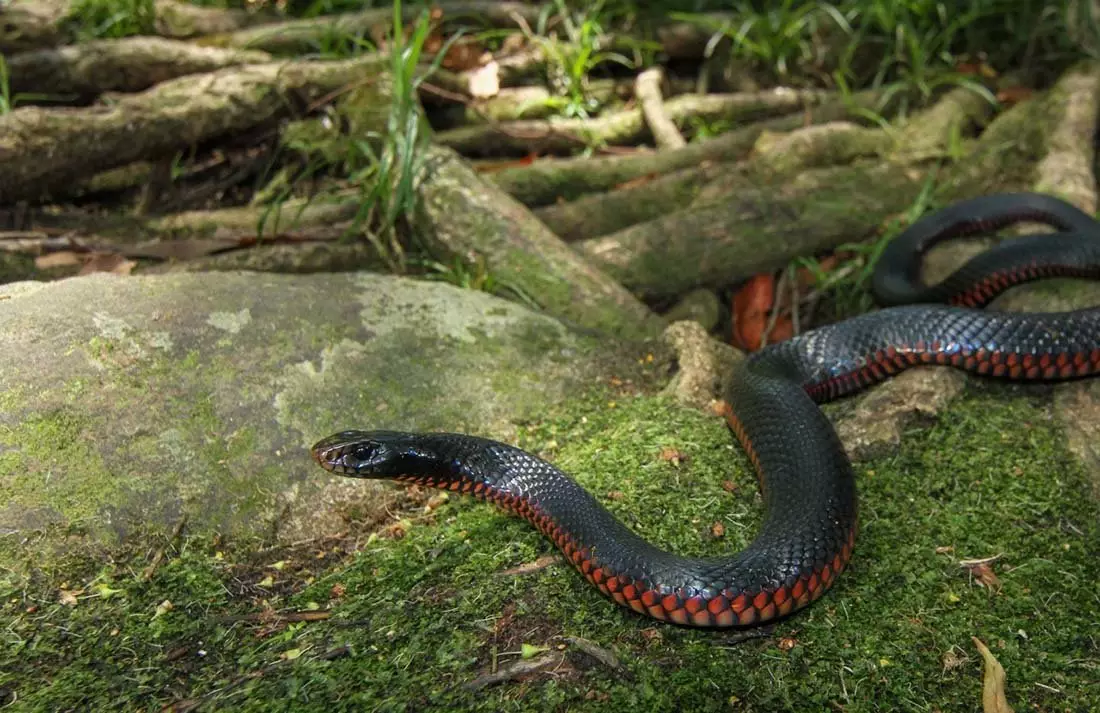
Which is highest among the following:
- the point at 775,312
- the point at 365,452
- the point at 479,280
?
the point at 365,452

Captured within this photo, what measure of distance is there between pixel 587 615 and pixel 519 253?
2.52 meters

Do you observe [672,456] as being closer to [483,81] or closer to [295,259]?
[295,259]

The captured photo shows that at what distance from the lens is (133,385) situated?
3426mm

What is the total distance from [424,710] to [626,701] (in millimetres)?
560

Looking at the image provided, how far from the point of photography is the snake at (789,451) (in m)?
2.76

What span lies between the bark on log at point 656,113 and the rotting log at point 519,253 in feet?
6.59

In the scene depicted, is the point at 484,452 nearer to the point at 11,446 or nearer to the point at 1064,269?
the point at 11,446

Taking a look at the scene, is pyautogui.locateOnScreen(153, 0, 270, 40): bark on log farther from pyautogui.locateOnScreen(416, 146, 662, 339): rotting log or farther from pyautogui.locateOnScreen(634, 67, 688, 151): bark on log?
pyautogui.locateOnScreen(634, 67, 688, 151): bark on log

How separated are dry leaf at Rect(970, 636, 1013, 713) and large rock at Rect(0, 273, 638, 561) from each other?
2083mm

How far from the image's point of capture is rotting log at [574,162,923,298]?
5.32 meters

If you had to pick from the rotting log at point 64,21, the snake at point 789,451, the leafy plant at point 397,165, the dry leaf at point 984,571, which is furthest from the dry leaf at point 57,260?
the dry leaf at point 984,571

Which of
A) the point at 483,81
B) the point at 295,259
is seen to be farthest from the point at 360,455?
the point at 483,81

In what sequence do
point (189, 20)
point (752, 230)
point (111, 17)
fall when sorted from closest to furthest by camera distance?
1. point (752, 230)
2. point (111, 17)
3. point (189, 20)

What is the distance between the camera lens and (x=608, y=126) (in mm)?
6840
